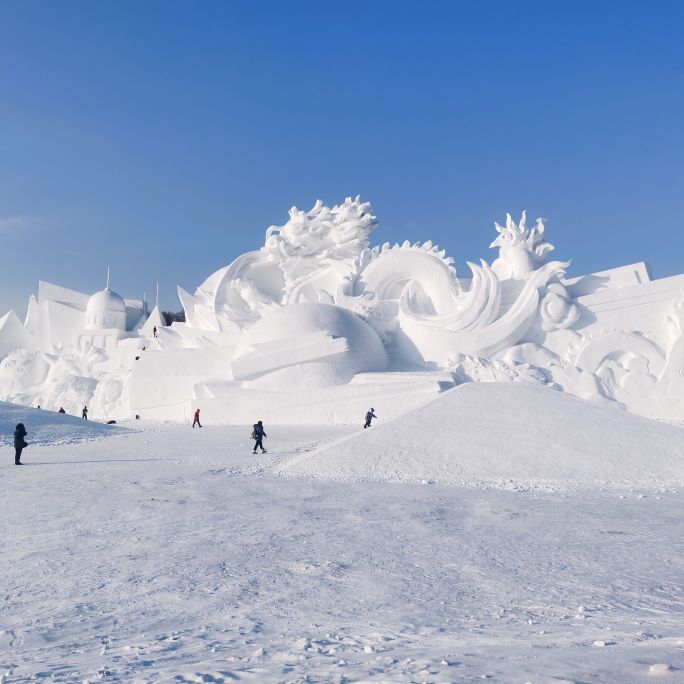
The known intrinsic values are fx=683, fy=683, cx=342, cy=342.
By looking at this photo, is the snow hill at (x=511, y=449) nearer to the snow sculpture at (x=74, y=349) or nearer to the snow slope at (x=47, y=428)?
the snow slope at (x=47, y=428)

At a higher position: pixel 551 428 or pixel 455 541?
pixel 551 428

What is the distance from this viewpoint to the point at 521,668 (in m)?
2.74

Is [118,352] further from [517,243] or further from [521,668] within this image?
[521,668]

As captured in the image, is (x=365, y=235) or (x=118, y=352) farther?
(x=118, y=352)

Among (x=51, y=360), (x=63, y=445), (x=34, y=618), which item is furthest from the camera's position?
(x=51, y=360)

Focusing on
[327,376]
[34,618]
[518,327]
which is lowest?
[34,618]

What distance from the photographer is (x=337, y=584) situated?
14.2 ft

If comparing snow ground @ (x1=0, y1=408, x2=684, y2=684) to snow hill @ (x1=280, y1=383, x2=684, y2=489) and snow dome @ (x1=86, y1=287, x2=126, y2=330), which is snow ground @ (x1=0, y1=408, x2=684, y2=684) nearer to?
snow hill @ (x1=280, y1=383, x2=684, y2=489)

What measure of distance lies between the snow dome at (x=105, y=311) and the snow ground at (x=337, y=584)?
93.1ft

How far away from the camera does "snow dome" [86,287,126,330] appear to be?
3534 centimetres

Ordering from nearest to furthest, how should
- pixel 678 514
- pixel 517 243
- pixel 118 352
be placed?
pixel 678 514
pixel 517 243
pixel 118 352

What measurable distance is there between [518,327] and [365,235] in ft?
27.0

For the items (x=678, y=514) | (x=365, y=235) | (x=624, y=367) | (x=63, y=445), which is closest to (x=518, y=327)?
(x=624, y=367)

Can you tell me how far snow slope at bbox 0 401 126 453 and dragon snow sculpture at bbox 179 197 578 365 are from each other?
990 cm
